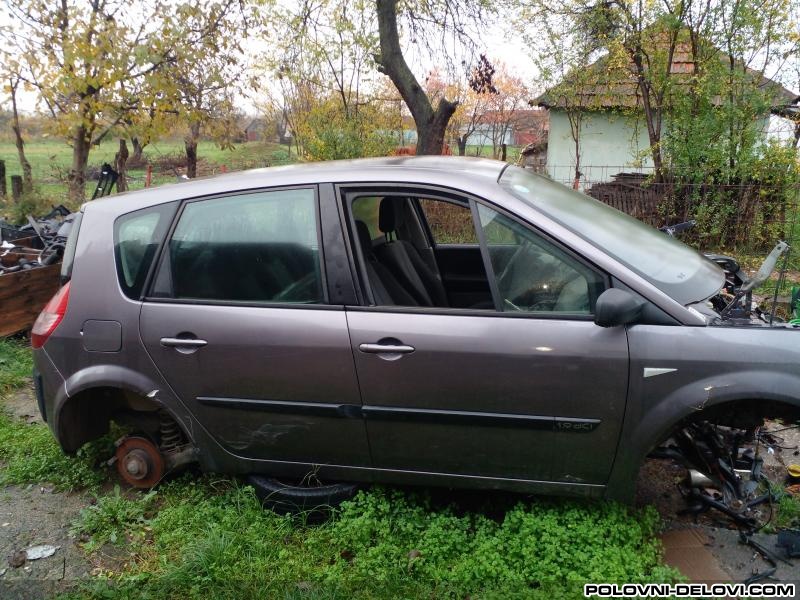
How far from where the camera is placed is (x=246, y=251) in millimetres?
3045

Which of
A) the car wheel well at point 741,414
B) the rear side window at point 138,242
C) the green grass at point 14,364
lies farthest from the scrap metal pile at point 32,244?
the car wheel well at point 741,414

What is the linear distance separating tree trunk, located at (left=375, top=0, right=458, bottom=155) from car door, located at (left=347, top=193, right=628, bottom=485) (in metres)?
7.45

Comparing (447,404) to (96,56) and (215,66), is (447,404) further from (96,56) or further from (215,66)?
(215,66)

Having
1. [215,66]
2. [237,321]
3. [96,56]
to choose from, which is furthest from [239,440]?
[215,66]

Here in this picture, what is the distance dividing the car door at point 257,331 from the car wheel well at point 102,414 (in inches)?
18.3

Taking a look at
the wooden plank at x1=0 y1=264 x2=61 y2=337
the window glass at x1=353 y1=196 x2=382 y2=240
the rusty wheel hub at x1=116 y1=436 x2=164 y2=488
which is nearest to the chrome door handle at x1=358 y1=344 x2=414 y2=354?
the window glass at x1=353 y1=196 x2=382 y2=240

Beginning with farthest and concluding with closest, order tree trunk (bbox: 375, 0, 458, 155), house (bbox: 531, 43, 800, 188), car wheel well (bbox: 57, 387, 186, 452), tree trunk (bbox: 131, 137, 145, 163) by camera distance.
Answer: house (bbox: 531, 43, 800, 188) < tree trunk (bbox: 375, 0, 458, 155) < tree trunk (bbox: 131, 137, 145, 163) < car wheel well (bbox: 57, 387, 186, 452)

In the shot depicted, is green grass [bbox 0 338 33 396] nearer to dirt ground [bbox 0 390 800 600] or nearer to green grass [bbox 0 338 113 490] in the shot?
green grass [bbox 0 338 113 490]

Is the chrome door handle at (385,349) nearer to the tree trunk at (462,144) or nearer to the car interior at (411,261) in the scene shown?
the car interior at (411,261)

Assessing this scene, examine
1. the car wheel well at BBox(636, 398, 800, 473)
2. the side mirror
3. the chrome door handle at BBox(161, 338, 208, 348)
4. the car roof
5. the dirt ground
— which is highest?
the car roof

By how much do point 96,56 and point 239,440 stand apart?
6.73 meters

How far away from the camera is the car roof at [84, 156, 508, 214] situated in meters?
2.91

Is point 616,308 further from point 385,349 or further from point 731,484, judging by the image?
point 731,484

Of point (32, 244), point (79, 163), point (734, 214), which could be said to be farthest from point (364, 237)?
point (734, 214)
